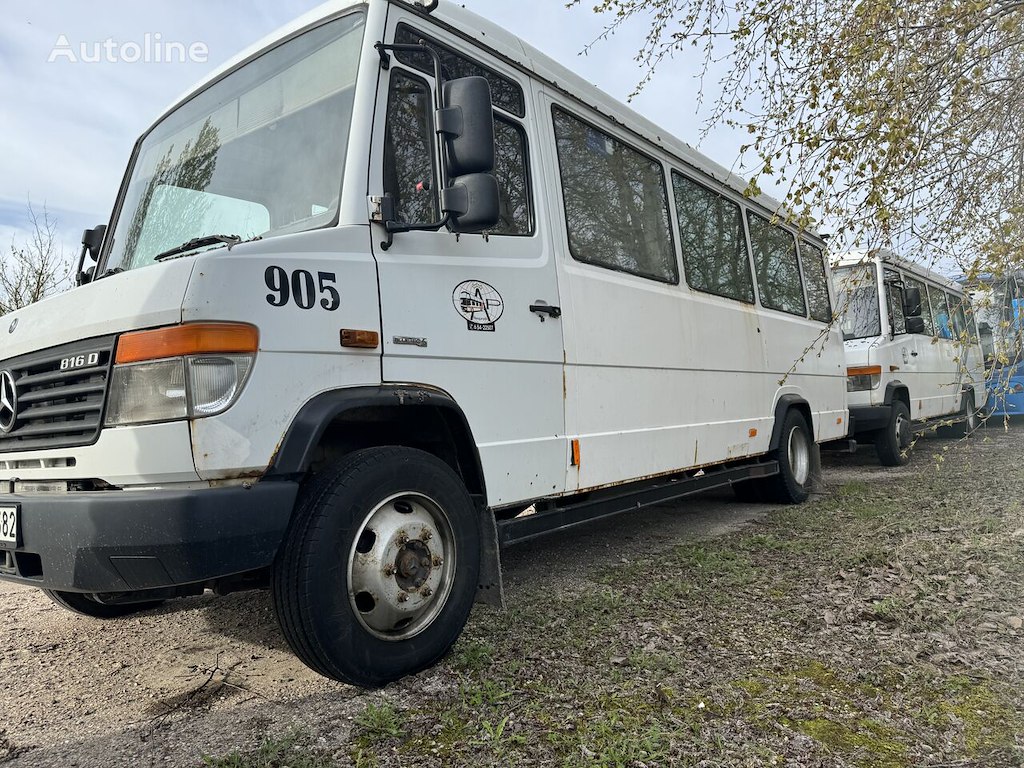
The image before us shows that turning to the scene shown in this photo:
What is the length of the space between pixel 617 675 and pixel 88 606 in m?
2.57

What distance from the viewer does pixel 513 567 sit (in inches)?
183

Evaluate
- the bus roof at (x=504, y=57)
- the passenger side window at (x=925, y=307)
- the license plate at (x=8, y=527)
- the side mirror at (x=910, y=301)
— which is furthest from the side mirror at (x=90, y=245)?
the passenger side window at (x=925, y=307)

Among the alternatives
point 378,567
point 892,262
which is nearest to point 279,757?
point 378,567

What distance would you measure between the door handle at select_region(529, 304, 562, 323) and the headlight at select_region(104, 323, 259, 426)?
1.52m

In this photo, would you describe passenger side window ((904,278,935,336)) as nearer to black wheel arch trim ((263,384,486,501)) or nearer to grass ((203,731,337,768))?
black wheel arch trim ((263,384,486,501))

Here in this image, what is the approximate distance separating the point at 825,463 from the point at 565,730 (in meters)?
9.05

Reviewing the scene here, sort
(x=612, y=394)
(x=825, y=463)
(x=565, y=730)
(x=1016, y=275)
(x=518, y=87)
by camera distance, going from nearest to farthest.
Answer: (x=565, y=730), (x=518, y=87), (x=612, y=394), (x=1016, y=275), (x=825, y=463)

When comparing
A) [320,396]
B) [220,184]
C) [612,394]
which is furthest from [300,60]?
[612,394]

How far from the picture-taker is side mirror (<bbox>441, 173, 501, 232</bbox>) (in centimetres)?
286

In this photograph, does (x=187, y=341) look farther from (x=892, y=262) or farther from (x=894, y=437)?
(x=894, y=437)

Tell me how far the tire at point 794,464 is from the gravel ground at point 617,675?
172cm

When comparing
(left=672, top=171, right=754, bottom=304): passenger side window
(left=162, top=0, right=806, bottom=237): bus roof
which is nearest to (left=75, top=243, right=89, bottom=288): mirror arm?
(left=162, top=0, right=806, bottom=237): bus roof

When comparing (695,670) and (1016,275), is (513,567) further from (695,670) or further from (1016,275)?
(1016,275)

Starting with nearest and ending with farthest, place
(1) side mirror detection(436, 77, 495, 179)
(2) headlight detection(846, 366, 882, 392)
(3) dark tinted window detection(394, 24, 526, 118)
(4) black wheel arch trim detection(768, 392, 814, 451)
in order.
→ (1) side mirror detection(436, 77, 495, 179), (3) dark tinted window detection(394, 24, 526, 118), (4) black wheel arch trim detection(768, 392, 814, 451), (2) headlight detection(846, 366, 882, 392)
